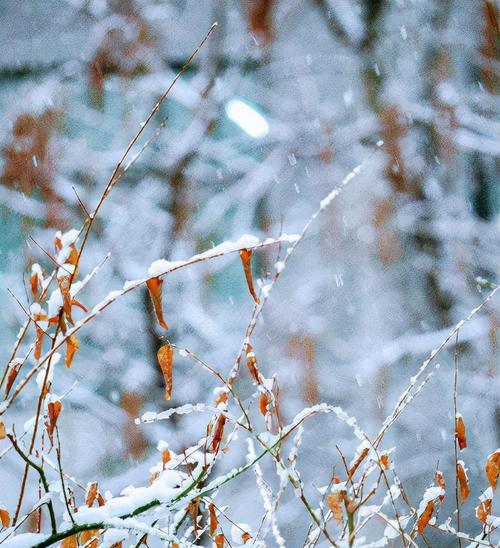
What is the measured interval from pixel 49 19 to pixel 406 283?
286 cm

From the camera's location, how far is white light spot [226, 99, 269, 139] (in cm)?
348

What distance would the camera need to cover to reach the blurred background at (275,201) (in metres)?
3.19

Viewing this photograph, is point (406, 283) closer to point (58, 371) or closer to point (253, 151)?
point (253, 151)

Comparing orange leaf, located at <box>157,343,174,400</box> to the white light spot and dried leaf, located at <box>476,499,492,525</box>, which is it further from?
the white light spot

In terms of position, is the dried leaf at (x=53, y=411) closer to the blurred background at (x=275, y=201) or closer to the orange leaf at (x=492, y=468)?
the orange leaf at (x=492, y=468)

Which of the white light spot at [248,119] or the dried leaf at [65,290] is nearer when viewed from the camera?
the dried leaf at [65,290]

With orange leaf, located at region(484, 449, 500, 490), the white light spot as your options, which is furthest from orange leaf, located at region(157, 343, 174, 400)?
the white light spot

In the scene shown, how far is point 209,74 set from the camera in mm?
3506

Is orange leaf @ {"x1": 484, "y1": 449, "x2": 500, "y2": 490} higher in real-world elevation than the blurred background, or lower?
lower

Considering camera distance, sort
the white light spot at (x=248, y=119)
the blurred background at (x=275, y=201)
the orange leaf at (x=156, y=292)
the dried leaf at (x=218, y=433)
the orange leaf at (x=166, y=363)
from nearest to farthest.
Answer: the orange leaf at (x=156, y=292)
the orange leaf at (x=166, y=363)
the dried leaf at (x=218, y=433)
the blurred background at (x=275, y=201)
the white light spot at (x=248, y=119)

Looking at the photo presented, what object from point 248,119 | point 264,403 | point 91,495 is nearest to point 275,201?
point 248,119

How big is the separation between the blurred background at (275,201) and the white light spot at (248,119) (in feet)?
0.04

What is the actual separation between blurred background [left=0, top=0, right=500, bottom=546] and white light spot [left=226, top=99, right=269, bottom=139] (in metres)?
0.01

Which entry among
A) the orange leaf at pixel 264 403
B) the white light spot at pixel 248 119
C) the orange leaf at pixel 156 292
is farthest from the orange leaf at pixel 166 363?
the white light spot at pixel 248 119
